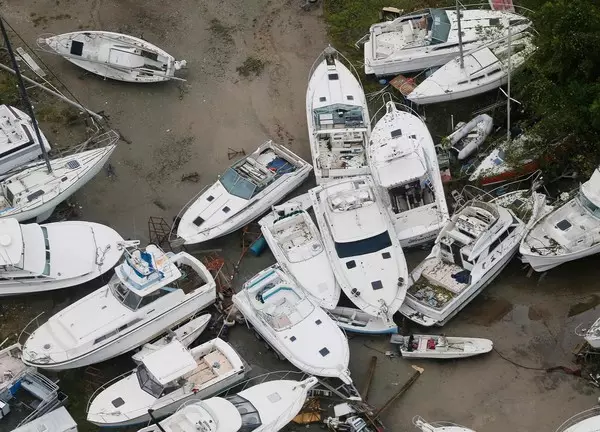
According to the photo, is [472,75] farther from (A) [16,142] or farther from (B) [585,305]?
(A) [16,142]

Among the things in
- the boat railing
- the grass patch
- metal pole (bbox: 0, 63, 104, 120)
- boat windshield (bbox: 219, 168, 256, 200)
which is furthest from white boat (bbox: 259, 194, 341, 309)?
metal pole (bbox: 0, 63, 104, 120)

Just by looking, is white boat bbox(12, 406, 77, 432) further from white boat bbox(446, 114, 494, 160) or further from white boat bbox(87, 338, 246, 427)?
white boat bbox(446, 114, 494, 160)

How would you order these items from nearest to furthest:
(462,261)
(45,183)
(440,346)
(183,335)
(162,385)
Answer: (162,385)
(440,346)
(183,335)
(462,261)
(45,183)

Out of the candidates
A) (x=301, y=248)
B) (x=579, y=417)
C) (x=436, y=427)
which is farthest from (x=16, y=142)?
(x=579, y=417)

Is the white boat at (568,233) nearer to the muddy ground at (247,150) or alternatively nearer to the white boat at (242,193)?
the muddy ground at (247,150)

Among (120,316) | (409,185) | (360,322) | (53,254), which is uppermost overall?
(53,254)

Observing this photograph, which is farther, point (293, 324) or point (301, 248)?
point (301, 248)

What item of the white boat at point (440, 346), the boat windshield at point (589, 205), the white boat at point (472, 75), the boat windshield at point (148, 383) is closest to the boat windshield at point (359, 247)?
the white boat at point (440, 346)
